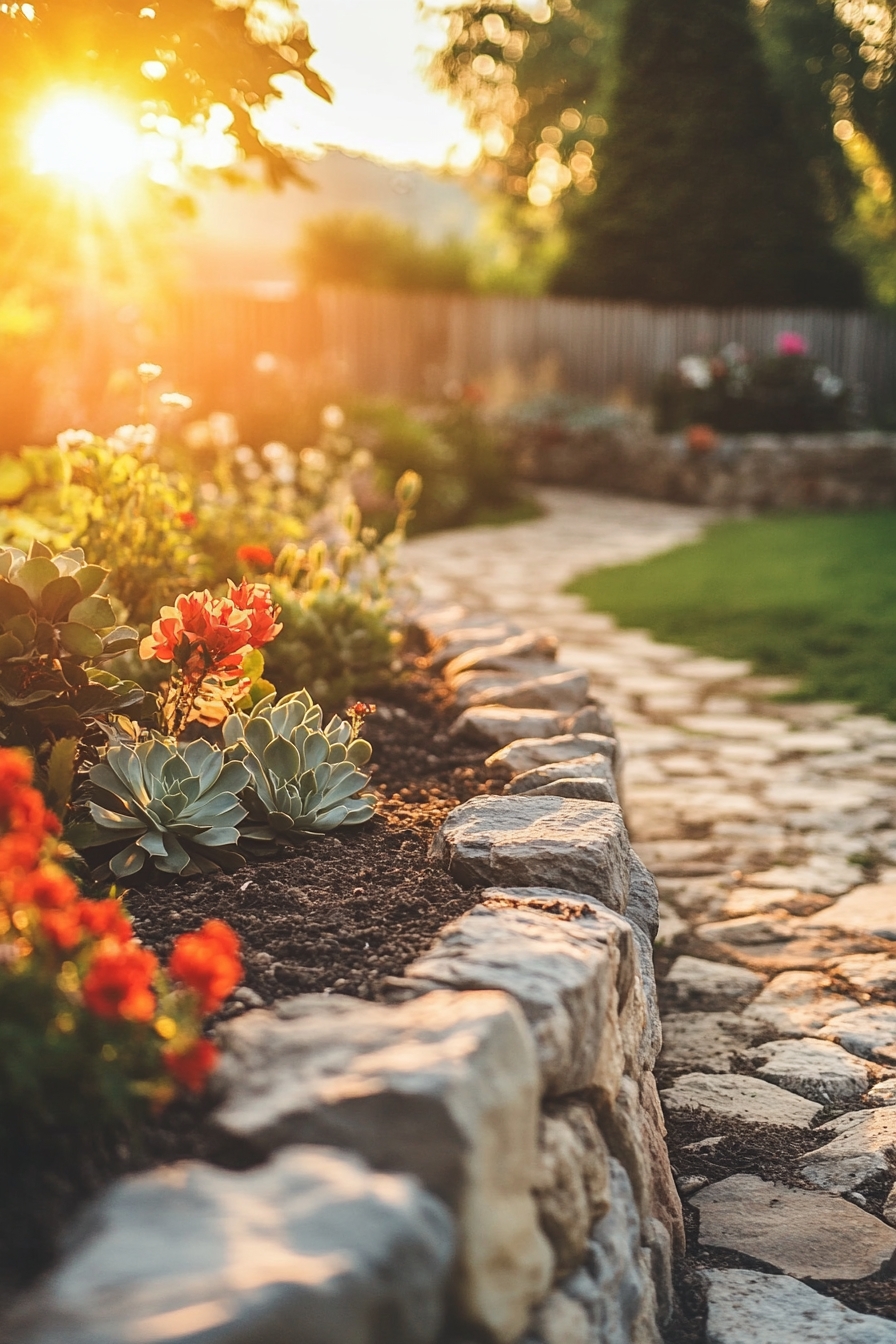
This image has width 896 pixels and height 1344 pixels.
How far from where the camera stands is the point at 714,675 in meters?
6.01

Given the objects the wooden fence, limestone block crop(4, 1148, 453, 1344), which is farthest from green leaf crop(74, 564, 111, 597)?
the wooden fence

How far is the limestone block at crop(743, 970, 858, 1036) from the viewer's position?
2.89 meters

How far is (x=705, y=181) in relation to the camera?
1603 cm

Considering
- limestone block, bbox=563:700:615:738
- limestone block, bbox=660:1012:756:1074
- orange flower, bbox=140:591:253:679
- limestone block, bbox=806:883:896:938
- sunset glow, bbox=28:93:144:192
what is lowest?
limestone block, bbox=660:1012:756:1074

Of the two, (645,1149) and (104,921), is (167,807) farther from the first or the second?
(645,1149)

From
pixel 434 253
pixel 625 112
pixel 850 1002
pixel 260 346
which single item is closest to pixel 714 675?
pixel 850 1002

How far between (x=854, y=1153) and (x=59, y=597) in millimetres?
1853

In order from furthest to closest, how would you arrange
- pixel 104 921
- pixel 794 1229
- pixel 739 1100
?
pixel 739 1100, pixel 794 1229, pixel 104 921

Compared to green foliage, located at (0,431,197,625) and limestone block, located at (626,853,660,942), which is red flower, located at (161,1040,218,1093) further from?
green foliage, located at (0,431,197,625)

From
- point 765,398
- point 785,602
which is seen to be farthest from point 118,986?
point 765,398

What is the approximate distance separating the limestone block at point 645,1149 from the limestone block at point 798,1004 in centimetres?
75

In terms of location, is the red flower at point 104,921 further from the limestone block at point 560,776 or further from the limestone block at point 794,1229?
the limestone block at point 560,776

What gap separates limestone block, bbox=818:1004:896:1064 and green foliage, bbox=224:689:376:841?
47.7 inches

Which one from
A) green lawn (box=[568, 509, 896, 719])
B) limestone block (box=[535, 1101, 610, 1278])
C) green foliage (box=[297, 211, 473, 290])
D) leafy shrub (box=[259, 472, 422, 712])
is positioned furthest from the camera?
green foliage (box=[297, 211, 473, 290])
